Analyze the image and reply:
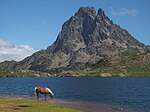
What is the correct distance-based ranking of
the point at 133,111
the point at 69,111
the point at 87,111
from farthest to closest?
1. the point at 133,111
2. the point at 87,111
3. the point at 69,111

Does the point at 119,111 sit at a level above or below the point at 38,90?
below

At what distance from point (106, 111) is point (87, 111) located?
4.63 metres

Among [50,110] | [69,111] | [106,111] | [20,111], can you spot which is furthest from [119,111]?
[20,111]

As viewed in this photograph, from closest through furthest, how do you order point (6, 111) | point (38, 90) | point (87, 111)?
point (6, 111)
point (87, 111)
point (38, 90)

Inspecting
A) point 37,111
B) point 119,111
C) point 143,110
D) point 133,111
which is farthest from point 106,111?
point 37,111

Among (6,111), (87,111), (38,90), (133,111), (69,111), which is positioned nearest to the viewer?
(6,111)

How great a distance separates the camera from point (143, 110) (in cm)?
6919

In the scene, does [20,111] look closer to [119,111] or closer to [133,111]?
[119,111]

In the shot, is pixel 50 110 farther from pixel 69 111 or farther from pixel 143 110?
pixel 143 110

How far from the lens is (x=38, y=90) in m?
80.7

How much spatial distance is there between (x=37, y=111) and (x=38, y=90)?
28909 millimetres

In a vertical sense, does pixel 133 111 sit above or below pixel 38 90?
below

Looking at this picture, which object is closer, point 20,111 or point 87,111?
point 20,111

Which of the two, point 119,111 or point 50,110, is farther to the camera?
point 119,111
